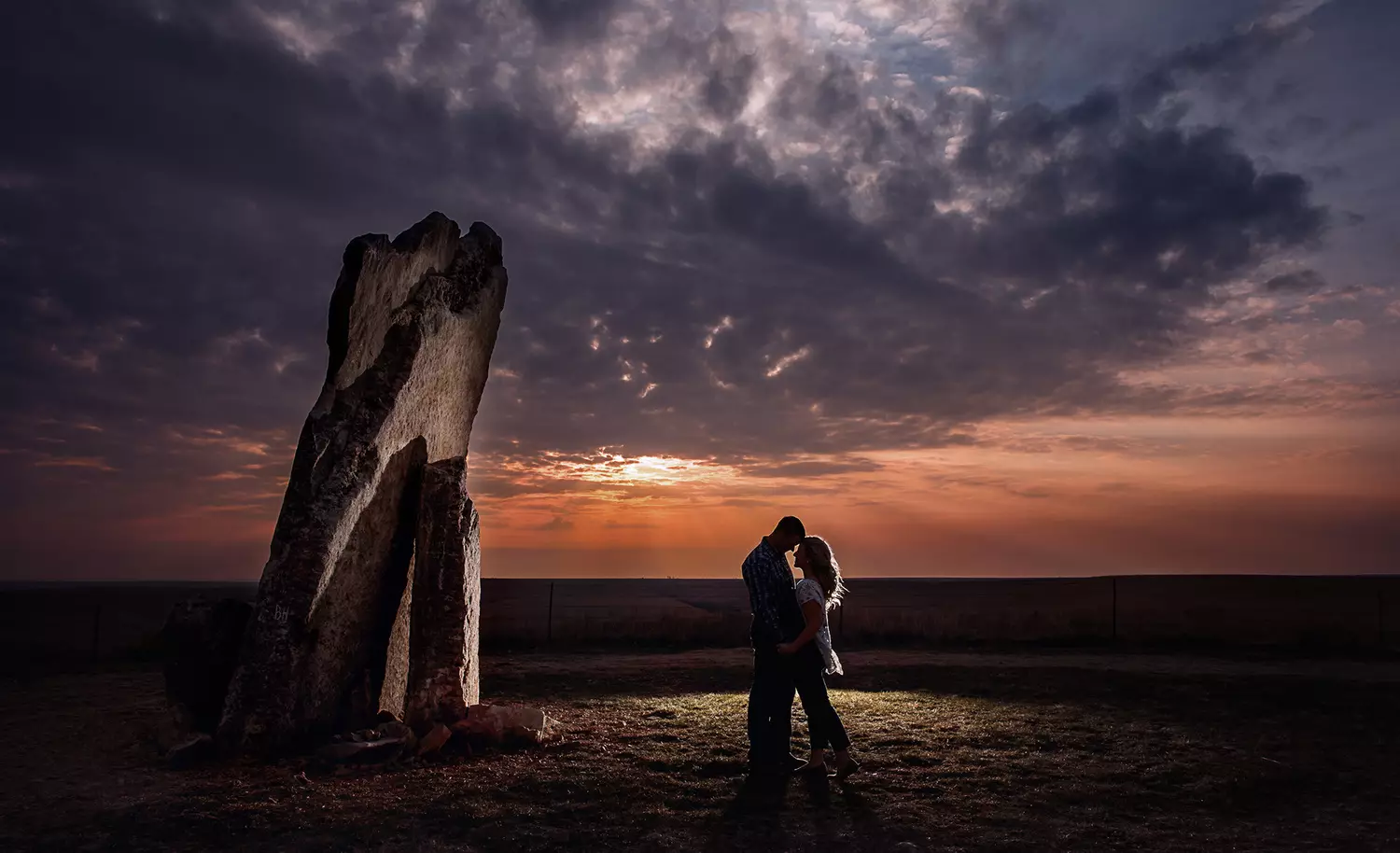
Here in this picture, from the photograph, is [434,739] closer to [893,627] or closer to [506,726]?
[506,726]

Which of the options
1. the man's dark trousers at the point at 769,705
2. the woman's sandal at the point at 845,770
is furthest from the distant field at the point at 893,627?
the woman's sandal at the point at 845,770

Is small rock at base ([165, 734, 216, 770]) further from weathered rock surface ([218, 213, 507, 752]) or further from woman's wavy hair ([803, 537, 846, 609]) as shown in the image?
woman's wavy hair ([803, 537, 846, 609])

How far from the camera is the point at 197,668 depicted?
8.30 metres

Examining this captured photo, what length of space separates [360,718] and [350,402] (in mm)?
2810

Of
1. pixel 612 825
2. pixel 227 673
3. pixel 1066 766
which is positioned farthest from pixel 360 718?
pixel 1066 766

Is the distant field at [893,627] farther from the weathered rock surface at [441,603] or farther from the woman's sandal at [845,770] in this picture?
the woman's sandal at [845,770]

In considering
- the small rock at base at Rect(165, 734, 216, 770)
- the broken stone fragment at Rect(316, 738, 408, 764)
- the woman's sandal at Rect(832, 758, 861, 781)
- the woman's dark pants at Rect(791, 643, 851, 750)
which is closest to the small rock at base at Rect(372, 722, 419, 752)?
the broken stone fragment at Rect(316, 738, 408, 764)

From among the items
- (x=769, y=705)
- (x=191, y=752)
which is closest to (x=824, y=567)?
(x=769, y=705)

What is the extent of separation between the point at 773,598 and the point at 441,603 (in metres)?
2.97

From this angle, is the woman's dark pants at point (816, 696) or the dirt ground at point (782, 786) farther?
the woman's dark pants at point (816, 696)

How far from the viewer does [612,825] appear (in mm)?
6160

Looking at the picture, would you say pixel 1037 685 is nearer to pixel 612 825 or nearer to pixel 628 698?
pixel 628 698

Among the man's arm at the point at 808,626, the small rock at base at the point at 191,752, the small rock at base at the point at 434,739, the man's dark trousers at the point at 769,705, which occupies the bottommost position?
the small rock at base at the point at 191,752

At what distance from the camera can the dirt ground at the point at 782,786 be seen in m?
5.96
